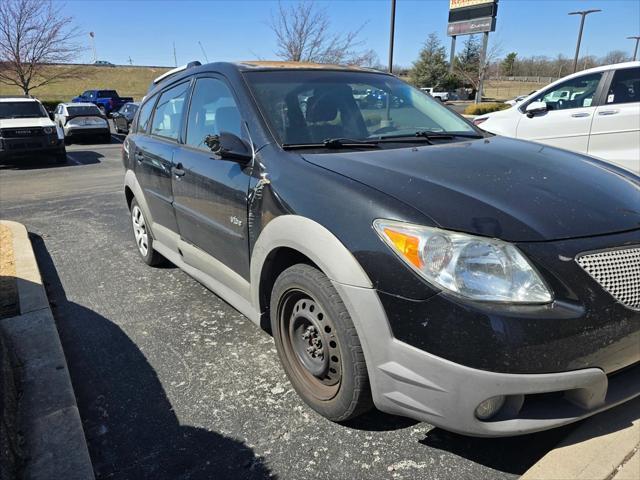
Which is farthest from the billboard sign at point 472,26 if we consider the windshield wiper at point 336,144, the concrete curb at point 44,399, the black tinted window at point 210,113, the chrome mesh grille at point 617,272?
the chrome mesh grille at point 617,272

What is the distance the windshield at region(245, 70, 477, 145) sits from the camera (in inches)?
115

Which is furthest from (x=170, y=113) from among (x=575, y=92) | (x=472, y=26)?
(x=472, y=26)

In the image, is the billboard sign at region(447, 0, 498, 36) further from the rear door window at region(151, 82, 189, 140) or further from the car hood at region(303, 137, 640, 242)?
the car hood at region(303, 137, 640, 242)

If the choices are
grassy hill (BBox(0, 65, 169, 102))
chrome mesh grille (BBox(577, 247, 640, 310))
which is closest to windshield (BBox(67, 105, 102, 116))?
chrome mesh grille (BBox(577, 247, 640, 310))

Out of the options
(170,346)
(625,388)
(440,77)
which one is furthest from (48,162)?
(440,77)

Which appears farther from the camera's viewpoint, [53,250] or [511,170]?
[53,250]

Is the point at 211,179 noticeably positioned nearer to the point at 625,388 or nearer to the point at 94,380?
the point at 94,380

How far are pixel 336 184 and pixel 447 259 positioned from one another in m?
0.66

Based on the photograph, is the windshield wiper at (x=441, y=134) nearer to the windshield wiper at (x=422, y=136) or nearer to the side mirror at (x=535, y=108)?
the windshield wiper at (x=422, y=136)

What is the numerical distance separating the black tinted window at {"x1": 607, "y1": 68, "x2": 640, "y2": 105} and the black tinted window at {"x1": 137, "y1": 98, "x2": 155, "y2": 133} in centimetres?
595

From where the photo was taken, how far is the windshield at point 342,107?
2922 mm

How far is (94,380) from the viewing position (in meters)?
2.94

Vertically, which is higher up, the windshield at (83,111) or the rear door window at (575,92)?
the rear door window at (575,92)

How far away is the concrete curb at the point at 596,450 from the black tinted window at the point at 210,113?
93.0 inches
